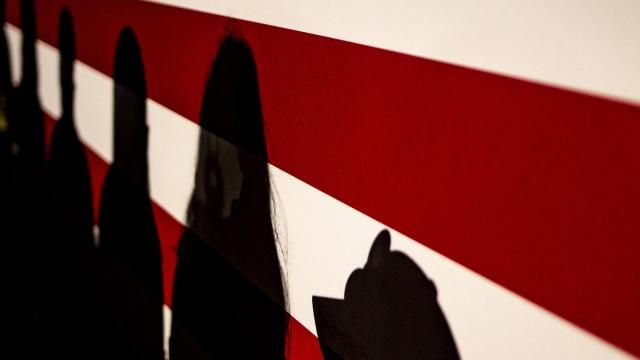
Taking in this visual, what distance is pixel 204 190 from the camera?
1.29m

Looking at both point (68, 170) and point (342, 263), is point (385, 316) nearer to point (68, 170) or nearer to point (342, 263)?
point (342, 263)

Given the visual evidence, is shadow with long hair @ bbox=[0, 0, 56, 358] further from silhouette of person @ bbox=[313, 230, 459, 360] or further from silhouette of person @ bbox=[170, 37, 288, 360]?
silhouette of person @ bbox=[313, 230, 459, 360]

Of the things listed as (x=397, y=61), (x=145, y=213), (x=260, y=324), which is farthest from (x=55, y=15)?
(x=397, y=61)

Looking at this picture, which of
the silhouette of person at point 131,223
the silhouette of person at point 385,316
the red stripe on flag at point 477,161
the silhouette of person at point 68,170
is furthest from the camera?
the silhouette of person at point 68,170

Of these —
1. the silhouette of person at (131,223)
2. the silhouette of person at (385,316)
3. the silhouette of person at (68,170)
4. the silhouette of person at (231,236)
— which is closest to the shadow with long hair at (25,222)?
the silhouette of person at (68,170)

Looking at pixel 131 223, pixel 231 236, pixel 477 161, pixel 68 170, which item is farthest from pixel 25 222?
pixel 477 161

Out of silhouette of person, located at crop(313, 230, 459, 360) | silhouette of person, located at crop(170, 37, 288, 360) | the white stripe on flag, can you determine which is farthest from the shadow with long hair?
silhouette of person, located at crop(313, 230, 459, 360)

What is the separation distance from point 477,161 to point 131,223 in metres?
1.15

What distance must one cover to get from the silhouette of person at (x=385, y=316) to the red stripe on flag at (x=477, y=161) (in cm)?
6

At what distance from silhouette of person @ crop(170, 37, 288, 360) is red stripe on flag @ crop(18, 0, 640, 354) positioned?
7 cm

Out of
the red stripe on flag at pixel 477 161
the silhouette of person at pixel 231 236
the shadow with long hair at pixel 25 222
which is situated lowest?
the shadow with long hair at pixel 25 222

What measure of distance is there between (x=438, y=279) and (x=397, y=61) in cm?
27

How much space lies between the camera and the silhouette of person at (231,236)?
1108 millimetres

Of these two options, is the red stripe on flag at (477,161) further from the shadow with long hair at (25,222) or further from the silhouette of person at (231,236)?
the shadow with long hair at (25,222)
